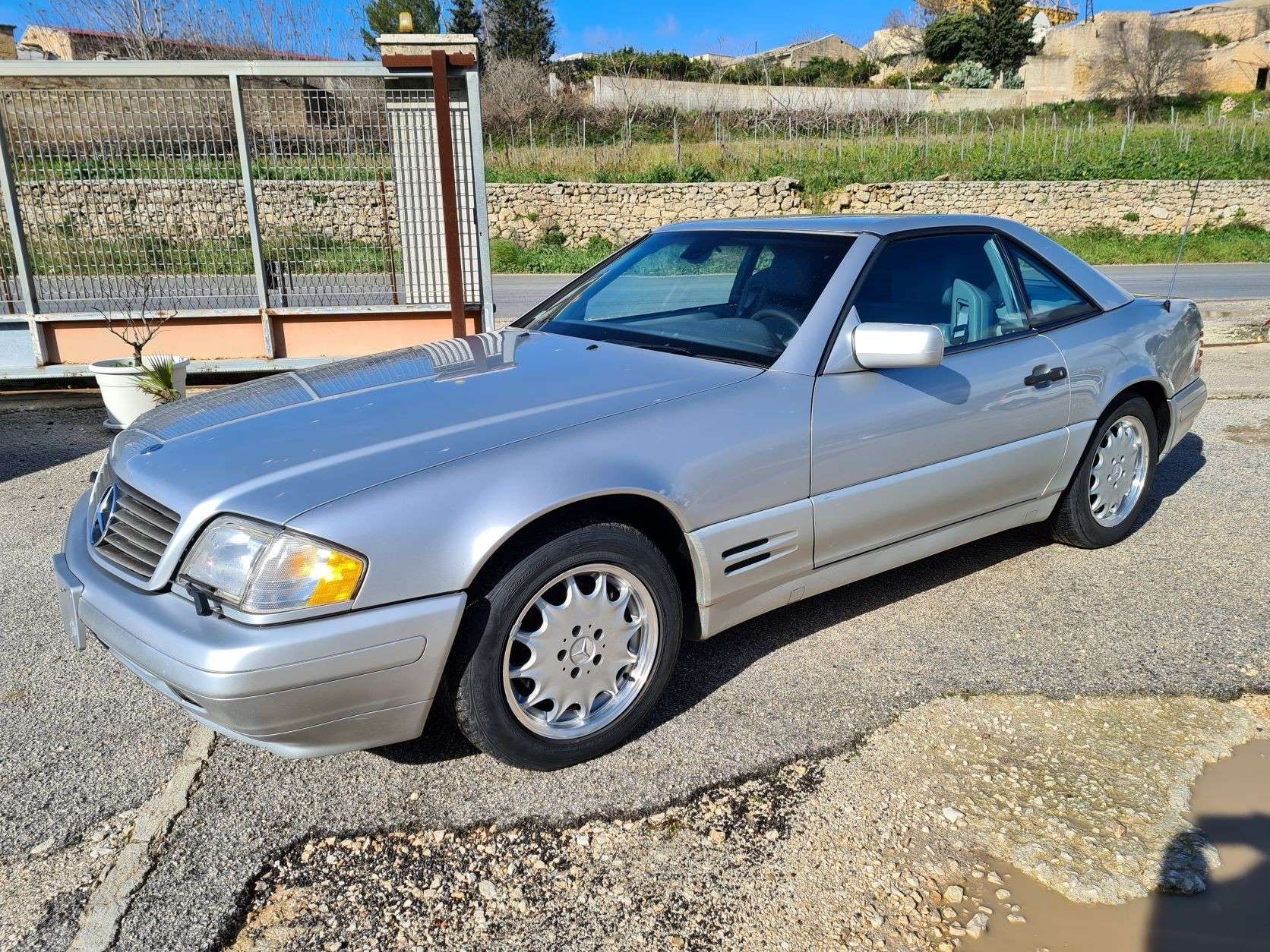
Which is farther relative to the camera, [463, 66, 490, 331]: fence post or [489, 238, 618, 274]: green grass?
[489, 238, 618, 274]: green grass

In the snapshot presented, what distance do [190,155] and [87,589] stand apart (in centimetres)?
622

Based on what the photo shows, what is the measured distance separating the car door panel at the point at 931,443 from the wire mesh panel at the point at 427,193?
5.14 metres

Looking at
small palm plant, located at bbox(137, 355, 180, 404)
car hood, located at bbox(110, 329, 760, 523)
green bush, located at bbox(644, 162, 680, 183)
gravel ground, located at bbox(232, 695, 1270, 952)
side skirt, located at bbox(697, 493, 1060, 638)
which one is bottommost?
gravel ground, located at bbox(232, 695, 1270, 952)

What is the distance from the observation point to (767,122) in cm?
3584

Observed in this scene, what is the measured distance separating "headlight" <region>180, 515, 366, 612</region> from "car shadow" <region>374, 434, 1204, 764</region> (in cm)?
53

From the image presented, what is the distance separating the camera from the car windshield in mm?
3396

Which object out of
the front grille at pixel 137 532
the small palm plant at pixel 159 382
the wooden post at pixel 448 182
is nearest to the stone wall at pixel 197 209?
the wooden post at pixel 448 182

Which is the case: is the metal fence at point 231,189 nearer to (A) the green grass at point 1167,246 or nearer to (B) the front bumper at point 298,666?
(B) the front bumper at point 298,666

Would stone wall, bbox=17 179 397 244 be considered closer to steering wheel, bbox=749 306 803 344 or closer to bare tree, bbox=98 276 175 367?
bare tree, bbox=98 276 175 367

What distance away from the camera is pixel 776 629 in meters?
3.71

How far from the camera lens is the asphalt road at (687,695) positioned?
8.23ft

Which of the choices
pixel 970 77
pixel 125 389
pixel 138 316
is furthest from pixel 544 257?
pixel 970 77

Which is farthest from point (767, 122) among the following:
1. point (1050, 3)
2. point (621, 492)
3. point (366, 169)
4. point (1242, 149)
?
point (1050, 3)

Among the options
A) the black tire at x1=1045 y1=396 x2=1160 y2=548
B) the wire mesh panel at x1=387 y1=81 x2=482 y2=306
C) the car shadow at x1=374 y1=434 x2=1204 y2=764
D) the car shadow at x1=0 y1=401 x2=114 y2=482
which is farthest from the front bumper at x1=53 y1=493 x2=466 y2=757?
the wire mesh panel at x1=387 y1=81 x2=482 y2=306
